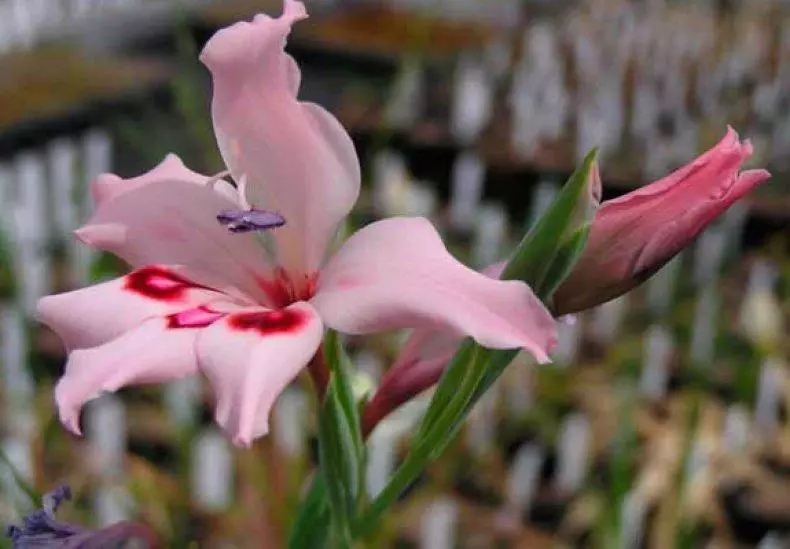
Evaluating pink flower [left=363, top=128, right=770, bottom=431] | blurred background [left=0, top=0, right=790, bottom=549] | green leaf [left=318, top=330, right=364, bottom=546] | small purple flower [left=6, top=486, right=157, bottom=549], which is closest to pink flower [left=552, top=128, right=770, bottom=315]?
pink flower [left=363, top=128, right=770, bottom=431]

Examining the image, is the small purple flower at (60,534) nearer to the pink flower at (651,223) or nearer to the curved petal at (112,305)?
the curved petal at (112,305)

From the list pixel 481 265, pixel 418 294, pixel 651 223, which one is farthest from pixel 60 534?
pixel 481 265

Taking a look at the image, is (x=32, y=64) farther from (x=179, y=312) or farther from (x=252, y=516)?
(x=179, y=312)

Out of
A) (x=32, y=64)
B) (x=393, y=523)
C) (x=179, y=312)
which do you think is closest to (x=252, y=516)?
(x=393, y=523)

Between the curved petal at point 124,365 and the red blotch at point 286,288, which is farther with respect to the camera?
the red blotch at point 286,288

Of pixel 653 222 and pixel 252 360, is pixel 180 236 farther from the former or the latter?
pixel 653 222

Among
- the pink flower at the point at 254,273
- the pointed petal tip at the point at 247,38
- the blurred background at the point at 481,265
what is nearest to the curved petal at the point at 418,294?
the pink flower at the point at 254,273
